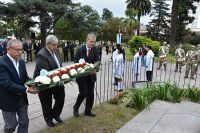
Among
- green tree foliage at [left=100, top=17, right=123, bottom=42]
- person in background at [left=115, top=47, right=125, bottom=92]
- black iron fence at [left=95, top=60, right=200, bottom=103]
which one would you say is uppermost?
green tree foliage at [left=100, top=17, right=123, bottom=42]

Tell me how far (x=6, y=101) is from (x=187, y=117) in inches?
160

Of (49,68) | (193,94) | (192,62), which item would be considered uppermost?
(49,68)

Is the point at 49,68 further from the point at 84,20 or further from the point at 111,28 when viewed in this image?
the point at 111,28

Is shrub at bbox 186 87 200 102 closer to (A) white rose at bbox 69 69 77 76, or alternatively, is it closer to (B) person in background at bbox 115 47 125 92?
(B) person in background at bbox 115 47 125 92

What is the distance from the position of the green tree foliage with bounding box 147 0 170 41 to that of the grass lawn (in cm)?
6064

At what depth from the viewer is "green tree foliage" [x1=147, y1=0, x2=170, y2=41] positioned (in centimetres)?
6719

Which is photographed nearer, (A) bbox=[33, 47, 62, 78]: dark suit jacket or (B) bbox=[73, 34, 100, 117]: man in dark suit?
(A) bbox=[33, 47, 62, 78]: dark suit jacket

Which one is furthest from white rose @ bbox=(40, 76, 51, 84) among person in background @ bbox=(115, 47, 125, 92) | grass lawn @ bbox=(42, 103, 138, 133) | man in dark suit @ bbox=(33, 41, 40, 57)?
man in dark suit @ bbox=(33, 41, 40, 57)

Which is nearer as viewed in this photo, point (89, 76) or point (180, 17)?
point (89, 76)

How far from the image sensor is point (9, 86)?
384 cm

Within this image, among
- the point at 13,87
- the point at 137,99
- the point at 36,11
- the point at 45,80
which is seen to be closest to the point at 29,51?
the point at 36,11

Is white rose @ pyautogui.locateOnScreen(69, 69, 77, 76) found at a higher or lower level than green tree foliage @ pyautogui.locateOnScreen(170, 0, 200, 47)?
lower

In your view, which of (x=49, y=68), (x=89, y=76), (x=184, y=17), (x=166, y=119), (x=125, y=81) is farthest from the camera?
(x=184, y=17)

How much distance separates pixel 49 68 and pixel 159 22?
66.5 m
